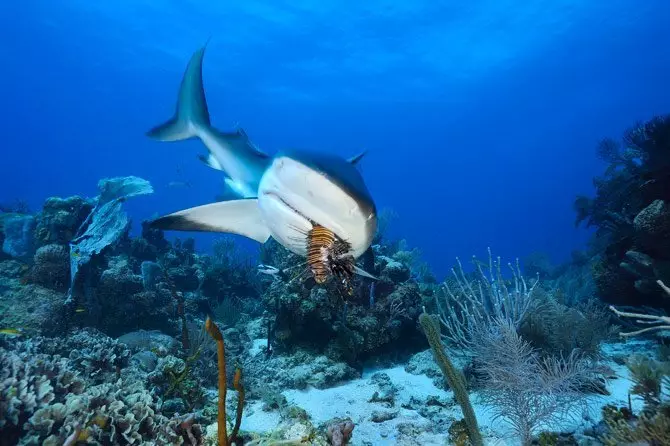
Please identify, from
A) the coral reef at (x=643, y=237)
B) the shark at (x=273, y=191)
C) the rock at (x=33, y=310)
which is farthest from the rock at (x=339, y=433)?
the rock at (x=33, y=310)

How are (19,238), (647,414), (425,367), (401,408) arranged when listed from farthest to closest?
(19,238), (425,367), (401,408), (647,414)

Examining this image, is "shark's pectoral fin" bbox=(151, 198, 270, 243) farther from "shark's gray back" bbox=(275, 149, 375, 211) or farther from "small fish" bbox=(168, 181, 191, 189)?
"small fish" bbox=(168, 181, 191, 189)

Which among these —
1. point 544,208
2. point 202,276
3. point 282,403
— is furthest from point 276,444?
point 544,208

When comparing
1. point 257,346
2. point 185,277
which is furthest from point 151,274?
point 257,346

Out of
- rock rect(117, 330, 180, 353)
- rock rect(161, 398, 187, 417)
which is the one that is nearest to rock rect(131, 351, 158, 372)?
rock rect(117, 330, 180, 353)

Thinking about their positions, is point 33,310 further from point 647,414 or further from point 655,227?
point 655,227

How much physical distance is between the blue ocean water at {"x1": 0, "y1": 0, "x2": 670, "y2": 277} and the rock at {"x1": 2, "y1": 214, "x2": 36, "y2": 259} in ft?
22.7

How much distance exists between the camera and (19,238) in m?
9.98

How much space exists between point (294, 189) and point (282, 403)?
452 centimetres

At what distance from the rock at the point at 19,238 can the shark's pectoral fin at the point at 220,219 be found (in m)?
9.95

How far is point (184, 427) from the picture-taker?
134 inches

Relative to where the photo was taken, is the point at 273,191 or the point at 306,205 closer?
the point at 306,205

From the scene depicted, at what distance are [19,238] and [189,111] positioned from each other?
9.92 metres

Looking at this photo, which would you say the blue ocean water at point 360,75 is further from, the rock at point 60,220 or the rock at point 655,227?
the rock at point 655,227
